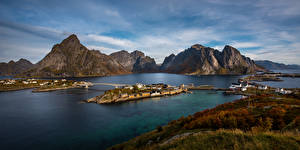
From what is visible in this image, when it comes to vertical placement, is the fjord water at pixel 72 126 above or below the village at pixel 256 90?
below

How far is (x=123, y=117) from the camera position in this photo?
131 ft

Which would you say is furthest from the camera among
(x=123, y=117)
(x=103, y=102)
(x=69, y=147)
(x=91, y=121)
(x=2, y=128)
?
(x=103, y=102)

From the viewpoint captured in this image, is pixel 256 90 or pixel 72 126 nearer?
pixel 72 126

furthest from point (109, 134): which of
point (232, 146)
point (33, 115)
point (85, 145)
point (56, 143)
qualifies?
point (33, 115)

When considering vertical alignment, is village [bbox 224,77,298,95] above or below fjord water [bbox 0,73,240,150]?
above

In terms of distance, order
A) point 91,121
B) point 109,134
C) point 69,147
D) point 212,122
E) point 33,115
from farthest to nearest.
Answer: point 33,115 → point 91,121 → point 109,134 → point 69,147 → point 212,122

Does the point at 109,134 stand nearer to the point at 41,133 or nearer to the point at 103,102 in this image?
the point at 41,133

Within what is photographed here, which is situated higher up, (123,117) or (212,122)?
(212,122)

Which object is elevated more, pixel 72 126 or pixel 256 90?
pixel 256 90

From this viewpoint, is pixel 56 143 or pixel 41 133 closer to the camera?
pixel 56 143

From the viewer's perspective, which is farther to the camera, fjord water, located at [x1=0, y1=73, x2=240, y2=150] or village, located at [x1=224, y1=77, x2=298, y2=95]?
village, located at [x1=224, y1=77, x2=298, y2=95]

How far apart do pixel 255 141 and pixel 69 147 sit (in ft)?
94.6

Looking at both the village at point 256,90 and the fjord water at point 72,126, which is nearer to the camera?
the fjord water at point 72,126

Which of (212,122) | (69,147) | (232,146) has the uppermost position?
(232,146)
